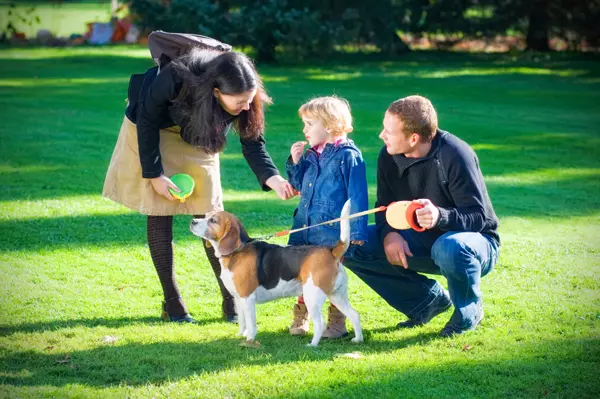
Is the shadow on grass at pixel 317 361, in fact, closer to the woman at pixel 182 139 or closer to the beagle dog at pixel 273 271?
the beagle dog at pixel 273 271

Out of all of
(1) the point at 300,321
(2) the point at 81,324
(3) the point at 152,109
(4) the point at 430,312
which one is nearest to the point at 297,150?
(3) the point at 152,109

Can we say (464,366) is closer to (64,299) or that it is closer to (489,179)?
(64,299)

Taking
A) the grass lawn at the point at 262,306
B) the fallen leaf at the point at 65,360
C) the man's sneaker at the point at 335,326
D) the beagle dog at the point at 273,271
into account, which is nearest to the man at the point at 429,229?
the grass lawn at the point at 262,306

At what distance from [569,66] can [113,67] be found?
1133 cm

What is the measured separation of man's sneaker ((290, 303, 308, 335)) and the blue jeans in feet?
1.35

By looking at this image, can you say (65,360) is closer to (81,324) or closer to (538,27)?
(81,324)

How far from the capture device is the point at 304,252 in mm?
5004

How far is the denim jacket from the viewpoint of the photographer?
523cm

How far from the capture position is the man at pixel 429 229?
5.04 meters

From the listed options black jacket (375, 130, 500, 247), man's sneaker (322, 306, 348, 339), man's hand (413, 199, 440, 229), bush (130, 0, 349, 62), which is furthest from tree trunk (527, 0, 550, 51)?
man's hand (413, 199, 440, 229)

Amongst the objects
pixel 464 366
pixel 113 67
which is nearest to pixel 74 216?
pixel 464 366

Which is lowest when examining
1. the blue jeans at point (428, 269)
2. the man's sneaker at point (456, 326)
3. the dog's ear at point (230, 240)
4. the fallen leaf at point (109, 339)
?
the fallen leaf at point (109, 339)

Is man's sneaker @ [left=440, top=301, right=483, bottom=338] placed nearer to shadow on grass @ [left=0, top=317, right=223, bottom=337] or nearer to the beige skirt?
shadow on grass @ [left=0, top=317, right=223, bottom=337]

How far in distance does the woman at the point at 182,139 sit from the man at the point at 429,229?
2.20ft
